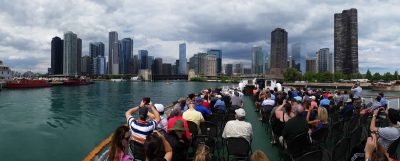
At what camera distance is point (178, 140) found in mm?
5391

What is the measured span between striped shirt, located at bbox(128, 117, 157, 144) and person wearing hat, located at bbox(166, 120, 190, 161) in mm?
507

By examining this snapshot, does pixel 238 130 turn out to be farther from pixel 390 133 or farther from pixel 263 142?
pixel 263 142

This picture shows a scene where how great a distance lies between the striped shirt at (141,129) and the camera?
485 centimetres

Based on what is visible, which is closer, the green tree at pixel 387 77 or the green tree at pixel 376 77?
the green tree at pixel 387 77

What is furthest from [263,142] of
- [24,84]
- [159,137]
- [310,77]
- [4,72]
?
[310,77]

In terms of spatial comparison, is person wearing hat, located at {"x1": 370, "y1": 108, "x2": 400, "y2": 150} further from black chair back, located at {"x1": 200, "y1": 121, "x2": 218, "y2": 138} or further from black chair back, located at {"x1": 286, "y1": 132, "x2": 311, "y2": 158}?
black chair back, located at {"x1": 200, "y1": 121, "x2": 218, "y2": 138}

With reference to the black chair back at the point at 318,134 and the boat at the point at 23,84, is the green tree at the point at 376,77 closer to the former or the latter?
the boat at the point at 23,84

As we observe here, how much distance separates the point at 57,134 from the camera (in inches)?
800

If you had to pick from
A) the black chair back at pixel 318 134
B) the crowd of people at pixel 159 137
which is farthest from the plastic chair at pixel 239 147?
the black chair back at pixel 318 134

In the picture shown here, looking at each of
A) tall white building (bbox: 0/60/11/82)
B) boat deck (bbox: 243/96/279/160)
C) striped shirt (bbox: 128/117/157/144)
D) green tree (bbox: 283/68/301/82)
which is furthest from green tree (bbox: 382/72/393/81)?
striped shirt (bbox: 128/117/157/144)

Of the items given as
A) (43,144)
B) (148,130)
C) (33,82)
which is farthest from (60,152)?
(33,82)

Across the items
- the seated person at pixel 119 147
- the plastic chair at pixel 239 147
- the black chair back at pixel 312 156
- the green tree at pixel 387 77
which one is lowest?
the plastic chair at pixel 239 147

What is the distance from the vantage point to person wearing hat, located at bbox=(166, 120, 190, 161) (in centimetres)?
529

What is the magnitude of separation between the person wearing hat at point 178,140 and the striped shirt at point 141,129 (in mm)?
507
